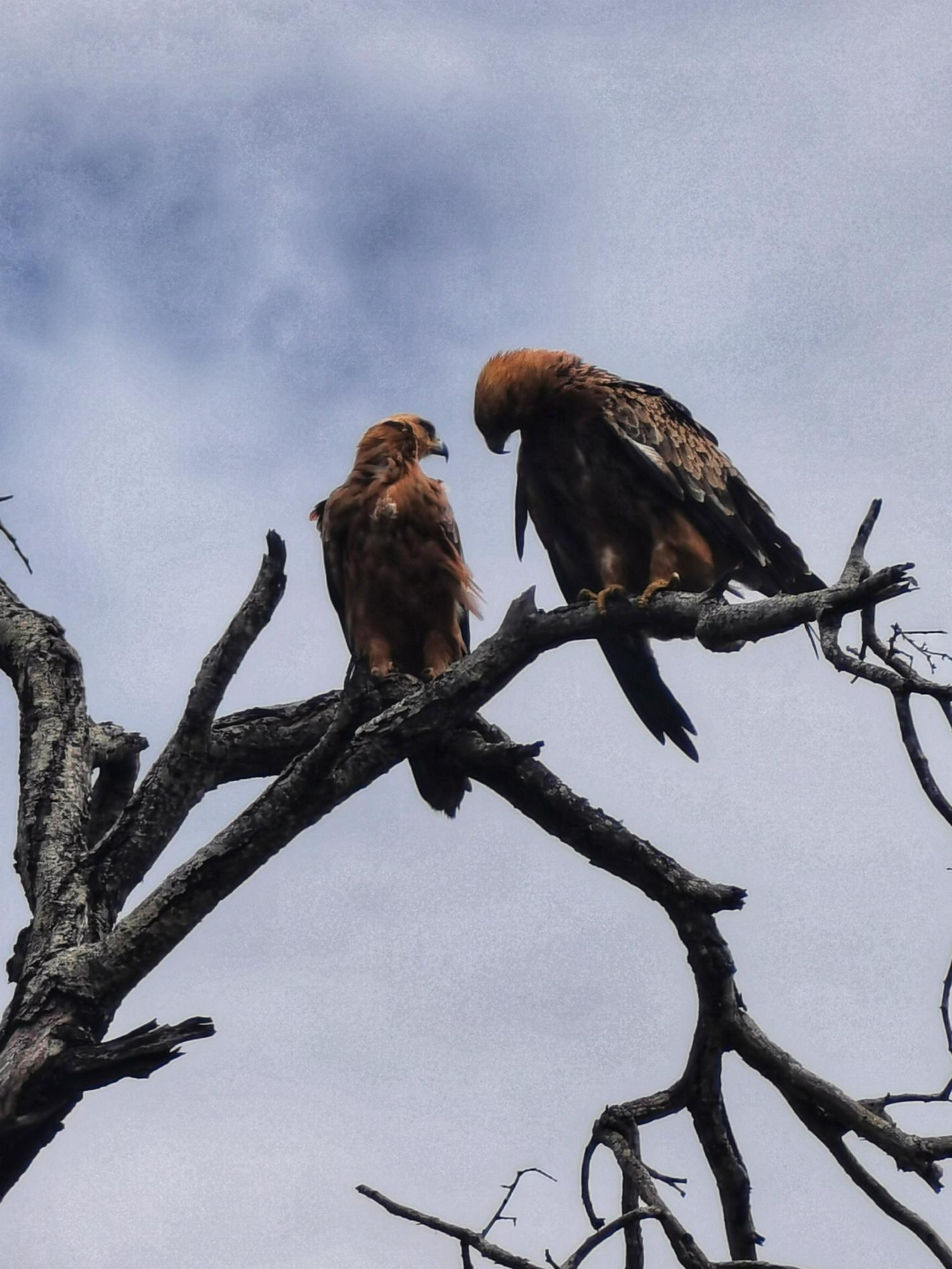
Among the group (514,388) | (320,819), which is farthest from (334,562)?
(320,819)

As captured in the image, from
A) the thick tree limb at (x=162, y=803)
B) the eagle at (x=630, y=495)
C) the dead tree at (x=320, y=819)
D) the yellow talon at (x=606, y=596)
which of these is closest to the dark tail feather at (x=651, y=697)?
the eagle at (x=630, y=495)

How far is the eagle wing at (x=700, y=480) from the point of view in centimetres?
528

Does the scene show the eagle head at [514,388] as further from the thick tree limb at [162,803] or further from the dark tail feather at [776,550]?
the thick tree limb at [162,803]

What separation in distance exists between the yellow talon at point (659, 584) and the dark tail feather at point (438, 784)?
2.96 feet

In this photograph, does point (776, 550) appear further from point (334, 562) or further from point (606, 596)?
point (334, 562)

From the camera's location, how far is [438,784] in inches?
193

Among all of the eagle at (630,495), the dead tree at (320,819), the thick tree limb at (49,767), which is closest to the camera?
the dead tree at (320,819)

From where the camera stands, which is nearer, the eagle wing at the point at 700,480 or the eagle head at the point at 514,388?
the eagle wing at the point at 700,480

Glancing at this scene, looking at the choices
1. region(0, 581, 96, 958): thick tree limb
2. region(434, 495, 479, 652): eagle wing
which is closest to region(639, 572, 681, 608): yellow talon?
region(434, 495, 479, 652): eagle wing

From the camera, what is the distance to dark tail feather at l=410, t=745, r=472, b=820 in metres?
4.65

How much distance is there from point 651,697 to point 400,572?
47.7 inches

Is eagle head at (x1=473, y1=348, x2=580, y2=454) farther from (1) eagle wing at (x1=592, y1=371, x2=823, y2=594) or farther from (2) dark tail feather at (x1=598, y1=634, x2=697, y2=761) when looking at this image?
(2) dark tail feather at (x1=598, y1=634, x2=697, y2=761)

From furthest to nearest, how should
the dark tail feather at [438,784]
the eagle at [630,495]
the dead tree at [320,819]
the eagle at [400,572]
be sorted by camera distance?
the eagle at [400,572]
the eagle at [630,495]
the dark tail feather at [438,784]
the dead tree at [320,819]

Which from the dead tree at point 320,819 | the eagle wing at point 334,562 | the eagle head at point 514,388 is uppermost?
the eagle head at point 514,388
